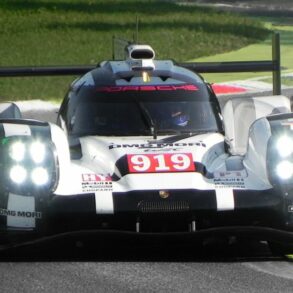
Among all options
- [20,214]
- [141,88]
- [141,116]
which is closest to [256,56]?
[141,88]

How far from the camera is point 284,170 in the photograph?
8172 millimetres

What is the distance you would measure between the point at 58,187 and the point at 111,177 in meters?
0.36

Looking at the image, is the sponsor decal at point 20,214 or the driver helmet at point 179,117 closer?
the sponsor decal at point 20,214

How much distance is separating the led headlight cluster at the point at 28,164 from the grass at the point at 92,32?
9942mm

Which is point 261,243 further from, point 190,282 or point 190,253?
point 190,282

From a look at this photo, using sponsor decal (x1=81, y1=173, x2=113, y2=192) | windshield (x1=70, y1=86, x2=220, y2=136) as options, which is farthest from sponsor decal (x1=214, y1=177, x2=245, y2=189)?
windshield (x1=70, y1=86, x2=220, y2=136)

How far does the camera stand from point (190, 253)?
827 centimetres

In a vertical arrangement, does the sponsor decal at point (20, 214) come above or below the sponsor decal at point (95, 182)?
below

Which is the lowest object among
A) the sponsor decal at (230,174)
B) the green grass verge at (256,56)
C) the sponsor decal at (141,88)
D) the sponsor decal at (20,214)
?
the sponsor decal at (20,214)

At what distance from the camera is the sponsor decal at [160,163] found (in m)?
8.20

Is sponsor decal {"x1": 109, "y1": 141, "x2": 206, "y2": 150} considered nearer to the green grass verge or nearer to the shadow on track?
the shadow on track

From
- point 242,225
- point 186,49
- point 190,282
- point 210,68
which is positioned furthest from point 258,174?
point 186,49

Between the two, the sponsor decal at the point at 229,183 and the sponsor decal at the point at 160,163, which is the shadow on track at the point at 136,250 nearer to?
the sponsor decal at the point at 229,183

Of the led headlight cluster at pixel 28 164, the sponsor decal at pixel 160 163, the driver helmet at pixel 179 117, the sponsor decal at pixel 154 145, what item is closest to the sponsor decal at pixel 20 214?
the led headlight cluster at pixel 28 164
